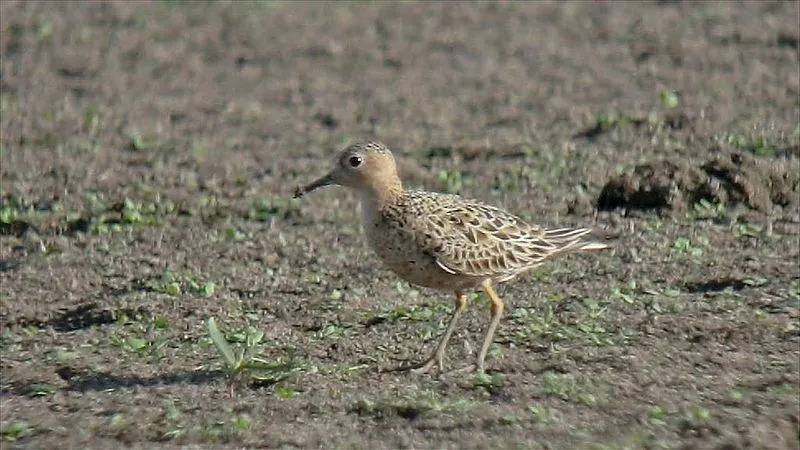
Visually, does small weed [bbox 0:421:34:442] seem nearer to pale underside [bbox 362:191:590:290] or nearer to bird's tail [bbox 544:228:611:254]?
pale underside [bbox 362:191:590:290]

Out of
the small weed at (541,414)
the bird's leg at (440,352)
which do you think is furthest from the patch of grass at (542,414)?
the bird's leg at (440,352)

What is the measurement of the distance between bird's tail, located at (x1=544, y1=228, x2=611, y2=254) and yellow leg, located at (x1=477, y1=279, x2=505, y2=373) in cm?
43

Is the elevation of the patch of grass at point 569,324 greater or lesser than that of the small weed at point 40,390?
greater

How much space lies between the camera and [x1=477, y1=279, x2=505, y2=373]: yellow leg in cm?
786

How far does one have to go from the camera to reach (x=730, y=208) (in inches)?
411

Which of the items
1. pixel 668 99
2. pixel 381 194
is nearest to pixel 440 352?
pixel 381 194

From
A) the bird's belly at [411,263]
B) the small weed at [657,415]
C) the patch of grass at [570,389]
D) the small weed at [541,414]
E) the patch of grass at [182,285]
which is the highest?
the bird's belly at [411,263]

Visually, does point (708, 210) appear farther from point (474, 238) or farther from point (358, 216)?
point (474, 238)

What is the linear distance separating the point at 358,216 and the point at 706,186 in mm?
2265

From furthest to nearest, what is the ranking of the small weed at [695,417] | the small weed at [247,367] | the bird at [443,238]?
the bird at [443,238], the small weed at [247,367], the small weed at [695,417]

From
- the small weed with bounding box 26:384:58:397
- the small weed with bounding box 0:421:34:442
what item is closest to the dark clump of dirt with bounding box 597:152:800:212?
the small weed with bounding box 26:384:58:397

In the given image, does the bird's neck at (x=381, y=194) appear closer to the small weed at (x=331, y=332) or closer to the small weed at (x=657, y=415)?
the small weed at (x=331, y=332)

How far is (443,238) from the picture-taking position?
8.13 m

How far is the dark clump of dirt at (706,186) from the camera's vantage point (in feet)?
34.4
